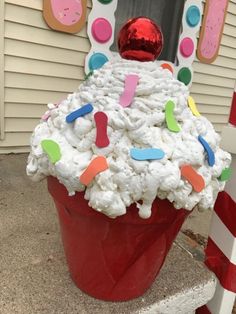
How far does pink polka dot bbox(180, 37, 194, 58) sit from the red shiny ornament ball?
2.56 m

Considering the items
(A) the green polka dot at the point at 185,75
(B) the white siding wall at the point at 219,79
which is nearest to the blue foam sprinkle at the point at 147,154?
(A) the green polka dot at the point at 185,75

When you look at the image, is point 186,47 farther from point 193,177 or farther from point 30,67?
point 193,177

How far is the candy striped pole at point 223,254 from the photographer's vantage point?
1.41 meters

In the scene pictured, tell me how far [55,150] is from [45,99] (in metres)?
2.07

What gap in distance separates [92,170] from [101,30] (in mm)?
2301

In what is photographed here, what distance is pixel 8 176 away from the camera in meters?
2.34

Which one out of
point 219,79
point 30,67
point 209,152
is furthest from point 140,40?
point 219,79

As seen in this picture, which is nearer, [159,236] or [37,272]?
[159,236]

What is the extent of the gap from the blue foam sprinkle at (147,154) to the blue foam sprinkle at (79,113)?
0.18 meters

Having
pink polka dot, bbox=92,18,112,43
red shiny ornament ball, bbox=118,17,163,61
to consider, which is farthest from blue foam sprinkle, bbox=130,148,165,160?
pink polka dot, bbox=92,18,112,43

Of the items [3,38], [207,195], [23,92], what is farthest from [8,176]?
[207,195]

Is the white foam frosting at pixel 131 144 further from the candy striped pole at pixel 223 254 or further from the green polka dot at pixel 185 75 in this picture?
the green polka dot at pixel 185 75

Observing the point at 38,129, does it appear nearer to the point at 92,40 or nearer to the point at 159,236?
the point at 159,236

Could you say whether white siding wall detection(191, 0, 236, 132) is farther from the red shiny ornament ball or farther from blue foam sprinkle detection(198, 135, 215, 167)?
blue foam sprinkle detection(198, 135, 215, 167)
